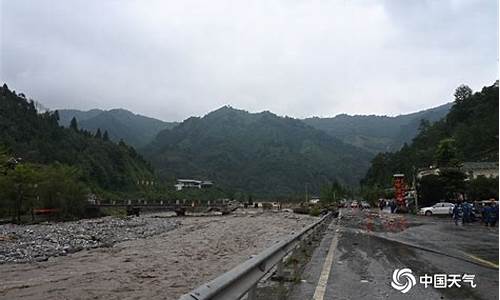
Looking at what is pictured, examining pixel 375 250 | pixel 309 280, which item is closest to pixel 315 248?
pixel 375 250

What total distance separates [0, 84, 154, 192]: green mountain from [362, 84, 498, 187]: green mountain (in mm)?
70588

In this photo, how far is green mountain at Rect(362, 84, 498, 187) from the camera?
96125mm

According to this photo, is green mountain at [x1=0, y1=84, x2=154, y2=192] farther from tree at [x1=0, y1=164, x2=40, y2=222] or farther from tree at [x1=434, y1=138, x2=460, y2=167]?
tree at [x1=434, y1=138, x2=460, y2=167]

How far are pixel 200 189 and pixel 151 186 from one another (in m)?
24.1

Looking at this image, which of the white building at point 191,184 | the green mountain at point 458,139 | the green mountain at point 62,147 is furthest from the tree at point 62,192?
the white building at point 191,184

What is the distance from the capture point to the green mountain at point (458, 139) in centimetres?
9612

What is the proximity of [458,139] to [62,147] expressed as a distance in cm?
9448

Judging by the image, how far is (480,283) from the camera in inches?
330

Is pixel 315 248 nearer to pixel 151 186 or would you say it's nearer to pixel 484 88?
pixel 484 88

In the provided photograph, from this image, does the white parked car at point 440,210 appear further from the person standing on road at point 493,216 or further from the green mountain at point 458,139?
the green mountain at point 458,139

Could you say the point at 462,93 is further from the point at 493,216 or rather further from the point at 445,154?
the point at 493,216

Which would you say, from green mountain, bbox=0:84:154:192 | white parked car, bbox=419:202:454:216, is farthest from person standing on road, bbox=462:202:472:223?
green mountain, bbox=0:84:154:192

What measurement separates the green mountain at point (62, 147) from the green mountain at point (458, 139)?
70.6 meters

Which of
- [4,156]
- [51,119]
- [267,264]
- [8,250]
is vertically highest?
[51,119]
